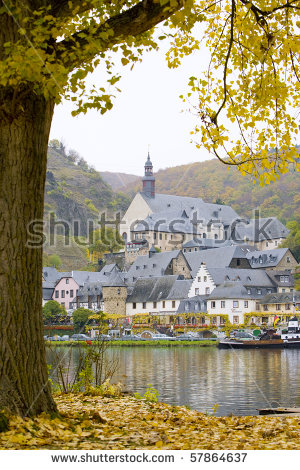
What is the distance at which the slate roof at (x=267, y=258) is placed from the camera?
105 metres

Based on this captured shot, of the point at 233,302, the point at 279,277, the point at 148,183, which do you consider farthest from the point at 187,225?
the point at 233,302

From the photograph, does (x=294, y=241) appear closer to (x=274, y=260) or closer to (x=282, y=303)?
(x=274, y=260)

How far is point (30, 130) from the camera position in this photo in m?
8.57

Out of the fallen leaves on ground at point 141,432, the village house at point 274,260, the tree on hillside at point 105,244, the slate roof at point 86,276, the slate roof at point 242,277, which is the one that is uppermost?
the tree on hillside at point 105,244

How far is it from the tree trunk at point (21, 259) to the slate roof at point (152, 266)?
317ft

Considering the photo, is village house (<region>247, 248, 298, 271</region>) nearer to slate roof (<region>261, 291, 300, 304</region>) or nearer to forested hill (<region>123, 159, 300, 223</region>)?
slate roof (<region>261, 291, 300, 304</region>)

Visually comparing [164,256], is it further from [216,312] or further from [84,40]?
[84,40]

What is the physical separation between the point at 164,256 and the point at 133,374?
72700 mm

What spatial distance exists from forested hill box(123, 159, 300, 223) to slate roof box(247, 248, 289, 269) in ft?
109

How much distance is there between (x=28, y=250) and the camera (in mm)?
8477

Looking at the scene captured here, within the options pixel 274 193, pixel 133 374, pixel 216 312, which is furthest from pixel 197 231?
pixel 133 374

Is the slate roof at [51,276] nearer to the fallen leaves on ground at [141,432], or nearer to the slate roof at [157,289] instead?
the slate roof at [157,289]

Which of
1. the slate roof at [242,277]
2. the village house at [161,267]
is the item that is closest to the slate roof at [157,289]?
the slate roof at [242,277]

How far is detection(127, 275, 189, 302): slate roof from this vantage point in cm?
9538
